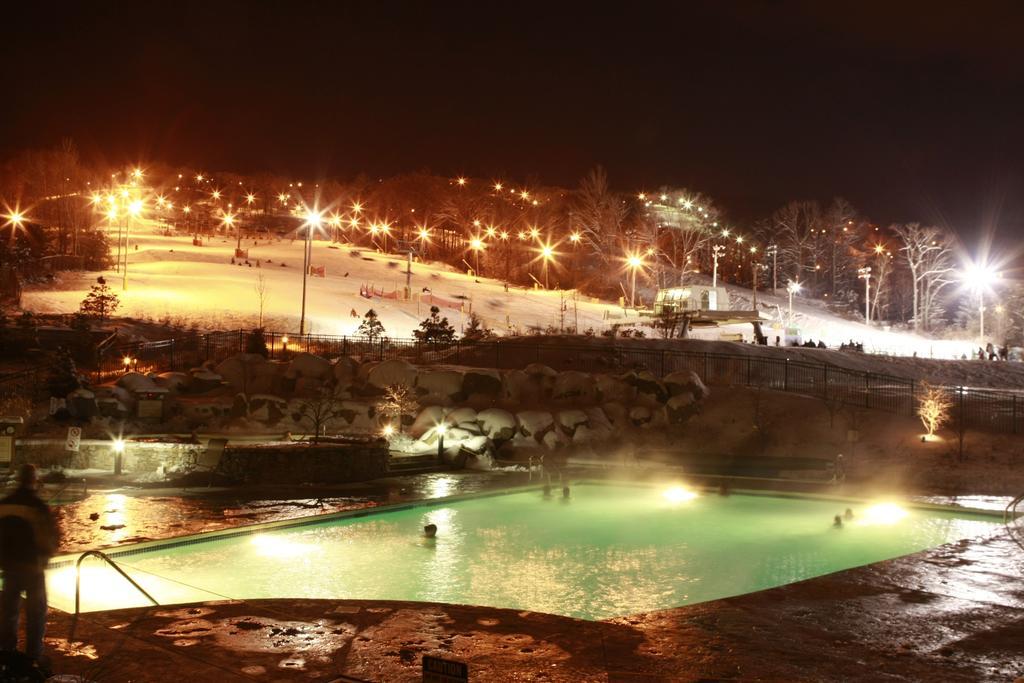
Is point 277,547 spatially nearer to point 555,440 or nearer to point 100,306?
point 555,440

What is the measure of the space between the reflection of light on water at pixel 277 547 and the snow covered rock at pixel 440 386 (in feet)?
45.6

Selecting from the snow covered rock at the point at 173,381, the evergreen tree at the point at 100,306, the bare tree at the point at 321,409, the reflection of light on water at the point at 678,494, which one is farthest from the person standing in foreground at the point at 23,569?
the evergreen tree at the point at 100,306

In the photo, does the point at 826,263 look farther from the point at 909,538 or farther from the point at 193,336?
the point at 909,538

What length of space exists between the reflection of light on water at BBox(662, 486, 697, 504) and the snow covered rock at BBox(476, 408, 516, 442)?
647 centimetres

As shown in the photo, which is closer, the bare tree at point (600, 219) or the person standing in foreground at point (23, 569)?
the person standing in foreground at point (23, 569)

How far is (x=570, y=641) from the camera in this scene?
7.58m

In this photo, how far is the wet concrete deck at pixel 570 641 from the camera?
679cm

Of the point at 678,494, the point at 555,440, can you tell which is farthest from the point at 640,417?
the point at 678,494

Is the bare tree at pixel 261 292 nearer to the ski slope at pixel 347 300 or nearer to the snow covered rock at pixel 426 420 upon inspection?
the ski slope at pixel 347 300

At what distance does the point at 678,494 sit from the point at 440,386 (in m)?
10.7

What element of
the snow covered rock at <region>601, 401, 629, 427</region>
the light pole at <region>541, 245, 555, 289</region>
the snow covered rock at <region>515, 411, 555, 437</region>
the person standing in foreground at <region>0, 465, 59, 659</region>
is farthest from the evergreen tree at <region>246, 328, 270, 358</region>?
the light pole at <region>541, 245, 555, 289</region>

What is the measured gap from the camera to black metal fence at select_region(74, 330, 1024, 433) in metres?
31.3

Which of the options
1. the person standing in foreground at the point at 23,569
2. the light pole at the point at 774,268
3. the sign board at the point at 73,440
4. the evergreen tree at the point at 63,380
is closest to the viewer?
the person standing in foreground at the point at 23,569

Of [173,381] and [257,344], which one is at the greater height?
[257,344]
